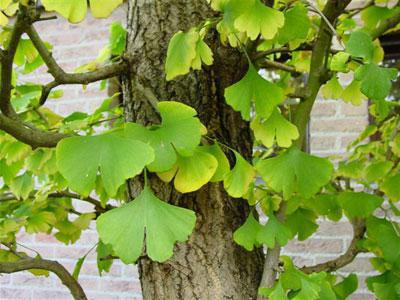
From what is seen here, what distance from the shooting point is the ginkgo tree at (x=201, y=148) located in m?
0.48

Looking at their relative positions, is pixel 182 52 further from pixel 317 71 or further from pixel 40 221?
pixel 40 221

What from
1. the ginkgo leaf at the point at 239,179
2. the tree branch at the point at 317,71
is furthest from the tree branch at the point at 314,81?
the ginkgo leaf at the point at 239,179

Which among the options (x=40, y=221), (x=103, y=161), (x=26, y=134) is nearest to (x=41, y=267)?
(x=40, y=221)

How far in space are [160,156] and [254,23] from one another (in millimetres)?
156

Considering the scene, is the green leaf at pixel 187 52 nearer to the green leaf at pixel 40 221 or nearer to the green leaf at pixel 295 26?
the green leaf at pixel 295 26

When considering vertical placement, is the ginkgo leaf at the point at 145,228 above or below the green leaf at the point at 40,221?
above

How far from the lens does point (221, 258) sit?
2.21 ft

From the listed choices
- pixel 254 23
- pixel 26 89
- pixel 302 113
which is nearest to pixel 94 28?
pixel 26 89

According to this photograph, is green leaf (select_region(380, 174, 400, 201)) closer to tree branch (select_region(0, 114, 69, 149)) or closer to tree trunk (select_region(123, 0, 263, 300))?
tree trunk (select_region(123, 0, 263, 300))

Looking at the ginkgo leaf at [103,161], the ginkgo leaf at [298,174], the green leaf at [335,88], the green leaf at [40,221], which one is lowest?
the green leaf at [40,221]

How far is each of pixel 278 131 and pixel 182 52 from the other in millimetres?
145

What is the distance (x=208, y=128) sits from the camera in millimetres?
692

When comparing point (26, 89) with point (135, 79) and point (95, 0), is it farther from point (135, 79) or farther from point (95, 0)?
point (95, 0)

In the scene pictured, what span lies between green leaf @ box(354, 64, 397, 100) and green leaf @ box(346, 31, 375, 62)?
0.01m
